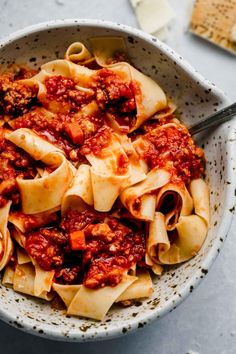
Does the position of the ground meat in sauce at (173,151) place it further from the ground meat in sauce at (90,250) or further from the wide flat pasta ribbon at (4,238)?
the wide flat pasta ribbon at (4,238)

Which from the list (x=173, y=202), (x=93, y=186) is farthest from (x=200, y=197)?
(x=93, y=186)

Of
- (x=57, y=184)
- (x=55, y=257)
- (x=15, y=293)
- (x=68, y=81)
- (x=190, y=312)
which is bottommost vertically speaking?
(x=190, y=312)

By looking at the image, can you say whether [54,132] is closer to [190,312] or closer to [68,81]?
[68,81]

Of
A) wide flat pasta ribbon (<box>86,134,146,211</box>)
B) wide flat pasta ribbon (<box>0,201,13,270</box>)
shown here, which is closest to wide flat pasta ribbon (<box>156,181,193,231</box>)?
wide flat pasta ribbon (<box>86,134,146,211</box>)

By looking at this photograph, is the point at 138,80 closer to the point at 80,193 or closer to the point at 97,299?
the point at 80,193

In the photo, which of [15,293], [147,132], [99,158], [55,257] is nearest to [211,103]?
[147,132]

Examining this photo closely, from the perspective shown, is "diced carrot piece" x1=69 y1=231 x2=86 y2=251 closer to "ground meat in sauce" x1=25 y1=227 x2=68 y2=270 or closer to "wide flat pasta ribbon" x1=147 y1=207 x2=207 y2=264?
"ground meat in sauce" x1=25 y1=227 x2=68 y2=270
